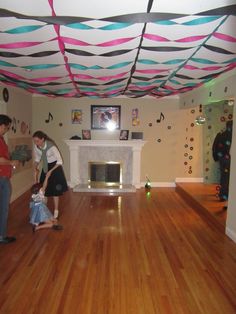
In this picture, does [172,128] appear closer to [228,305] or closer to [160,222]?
[160,222]

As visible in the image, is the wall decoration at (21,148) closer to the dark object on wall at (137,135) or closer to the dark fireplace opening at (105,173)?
the dark fireplace opening at (105,173)

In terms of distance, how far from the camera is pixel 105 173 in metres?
6.22

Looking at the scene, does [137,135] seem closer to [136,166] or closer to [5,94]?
[136,166]

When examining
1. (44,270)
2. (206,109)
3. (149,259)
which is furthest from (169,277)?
(206,109)

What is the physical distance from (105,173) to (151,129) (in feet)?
5.15

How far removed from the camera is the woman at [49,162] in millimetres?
3499

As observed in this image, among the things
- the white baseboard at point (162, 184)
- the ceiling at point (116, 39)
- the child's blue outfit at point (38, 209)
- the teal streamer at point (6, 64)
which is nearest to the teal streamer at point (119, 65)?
the ceiling at point (116, 39)

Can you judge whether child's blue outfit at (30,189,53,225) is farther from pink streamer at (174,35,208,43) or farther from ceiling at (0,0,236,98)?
pink streamer at (174,35,208,43)

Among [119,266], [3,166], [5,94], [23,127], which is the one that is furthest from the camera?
[23,127]

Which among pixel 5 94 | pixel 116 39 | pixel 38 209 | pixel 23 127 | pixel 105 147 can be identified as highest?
pixel 116 39

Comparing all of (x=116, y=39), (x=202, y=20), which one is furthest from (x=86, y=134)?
(x=202, y=20)

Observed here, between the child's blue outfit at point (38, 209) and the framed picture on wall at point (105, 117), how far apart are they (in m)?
2.99

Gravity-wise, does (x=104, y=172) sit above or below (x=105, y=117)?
below

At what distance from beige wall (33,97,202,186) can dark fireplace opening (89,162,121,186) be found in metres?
0.62
